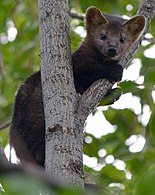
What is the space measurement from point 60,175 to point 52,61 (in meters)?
0.84

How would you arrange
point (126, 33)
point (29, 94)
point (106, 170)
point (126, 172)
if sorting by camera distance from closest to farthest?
point (29, 94), point (106, 170), point (126, 172), point (126, 33)

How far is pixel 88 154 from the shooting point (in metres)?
5.66

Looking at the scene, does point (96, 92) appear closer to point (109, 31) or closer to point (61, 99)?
point (61, 99)

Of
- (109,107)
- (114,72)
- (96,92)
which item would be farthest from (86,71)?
(109,107)

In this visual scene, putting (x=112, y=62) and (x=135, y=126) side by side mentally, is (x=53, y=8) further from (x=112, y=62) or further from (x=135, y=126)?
(x=135, y=126)

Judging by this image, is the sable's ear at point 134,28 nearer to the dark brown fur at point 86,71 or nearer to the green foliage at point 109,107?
the dark brown fur at point 86,71

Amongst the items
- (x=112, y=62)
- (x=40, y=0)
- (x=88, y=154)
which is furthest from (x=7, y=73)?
(x=40, y=0)

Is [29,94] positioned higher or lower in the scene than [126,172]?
higher

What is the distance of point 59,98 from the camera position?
8.68 feet

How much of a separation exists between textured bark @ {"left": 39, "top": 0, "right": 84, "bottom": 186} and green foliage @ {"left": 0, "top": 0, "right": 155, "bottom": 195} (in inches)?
24.8

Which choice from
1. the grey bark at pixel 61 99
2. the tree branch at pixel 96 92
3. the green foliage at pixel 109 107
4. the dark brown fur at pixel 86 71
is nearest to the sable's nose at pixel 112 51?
the dark brown fur at pixel 86 71

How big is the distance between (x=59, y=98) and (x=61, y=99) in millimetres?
14

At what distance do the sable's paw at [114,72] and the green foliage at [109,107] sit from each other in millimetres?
195

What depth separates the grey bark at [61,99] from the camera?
2.34 meters
